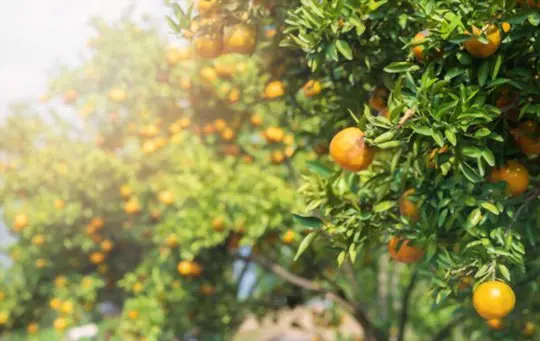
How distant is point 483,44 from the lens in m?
2.79

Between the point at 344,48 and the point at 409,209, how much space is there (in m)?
0.84

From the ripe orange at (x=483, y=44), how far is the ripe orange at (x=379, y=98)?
64 centimetres

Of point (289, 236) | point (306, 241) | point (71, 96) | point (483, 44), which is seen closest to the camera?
point (483, 44)

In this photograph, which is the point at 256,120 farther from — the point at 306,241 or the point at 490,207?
the point at 490,207

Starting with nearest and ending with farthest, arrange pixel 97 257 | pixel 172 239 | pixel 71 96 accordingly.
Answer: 1. pixel 172 239
2. pixel 97 257
3. pixel 71 96

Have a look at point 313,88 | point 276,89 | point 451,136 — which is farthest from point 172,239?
point 451,136

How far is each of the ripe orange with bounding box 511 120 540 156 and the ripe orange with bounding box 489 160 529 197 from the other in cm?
9

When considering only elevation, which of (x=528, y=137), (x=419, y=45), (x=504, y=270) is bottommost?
(x=504, y=270)

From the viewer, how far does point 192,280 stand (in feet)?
25.4

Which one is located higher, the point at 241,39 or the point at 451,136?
the point at 241,39

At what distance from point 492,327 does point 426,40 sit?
344 centimetres

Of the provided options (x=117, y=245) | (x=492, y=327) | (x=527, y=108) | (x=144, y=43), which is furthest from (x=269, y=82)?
(x=117, y=245)

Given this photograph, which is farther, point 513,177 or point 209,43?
point 209,43

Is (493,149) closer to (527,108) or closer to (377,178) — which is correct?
(527,108)
